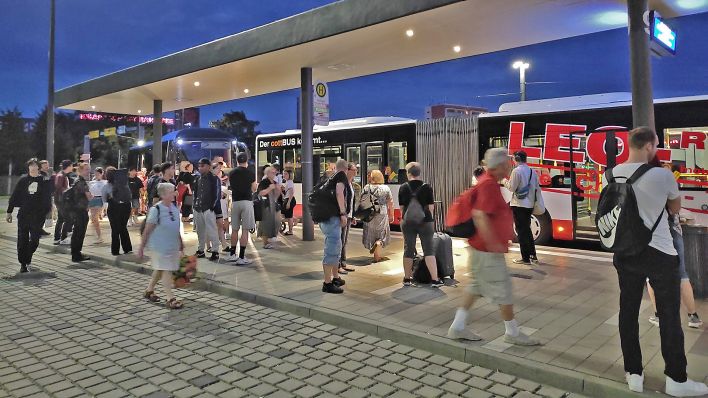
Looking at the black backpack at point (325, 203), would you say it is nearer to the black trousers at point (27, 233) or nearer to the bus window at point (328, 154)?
the black trousers at point (27, 233)

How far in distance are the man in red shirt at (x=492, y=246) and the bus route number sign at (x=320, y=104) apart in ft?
24.6

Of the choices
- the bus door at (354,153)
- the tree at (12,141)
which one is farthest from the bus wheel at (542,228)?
the tree at (12,141)

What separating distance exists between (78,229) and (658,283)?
988cm

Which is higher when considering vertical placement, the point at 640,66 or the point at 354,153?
the point at 640,66

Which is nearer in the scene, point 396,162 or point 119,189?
point 119,189

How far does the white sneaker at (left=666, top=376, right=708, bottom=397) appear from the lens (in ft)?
11.7

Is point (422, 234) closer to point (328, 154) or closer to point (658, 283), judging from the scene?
point (658, 283)

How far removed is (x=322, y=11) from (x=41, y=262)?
755 cm

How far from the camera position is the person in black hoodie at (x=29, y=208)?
8.66 m

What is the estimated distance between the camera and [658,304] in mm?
3686

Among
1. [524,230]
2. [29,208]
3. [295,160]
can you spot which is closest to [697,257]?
[524,230]

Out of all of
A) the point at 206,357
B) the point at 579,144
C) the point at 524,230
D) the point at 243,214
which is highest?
the point at 579,144

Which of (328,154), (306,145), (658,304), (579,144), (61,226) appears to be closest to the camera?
(658,304)

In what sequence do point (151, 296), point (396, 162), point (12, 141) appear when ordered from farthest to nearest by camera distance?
point (12, 141)
point (396, 162)
point (151, 296)
